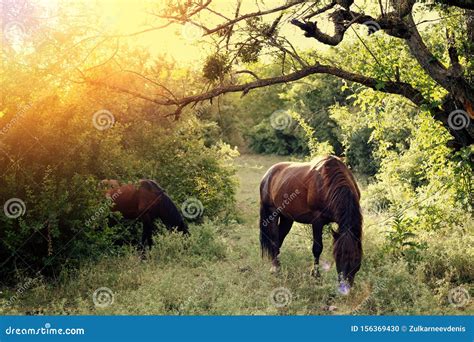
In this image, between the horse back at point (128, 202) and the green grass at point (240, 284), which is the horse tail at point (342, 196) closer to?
the green grass at point (240, 284)

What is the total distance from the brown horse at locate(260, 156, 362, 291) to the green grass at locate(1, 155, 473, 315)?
0.39 meters

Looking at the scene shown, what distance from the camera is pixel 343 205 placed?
8547 mm

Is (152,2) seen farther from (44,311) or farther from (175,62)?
(175,62)

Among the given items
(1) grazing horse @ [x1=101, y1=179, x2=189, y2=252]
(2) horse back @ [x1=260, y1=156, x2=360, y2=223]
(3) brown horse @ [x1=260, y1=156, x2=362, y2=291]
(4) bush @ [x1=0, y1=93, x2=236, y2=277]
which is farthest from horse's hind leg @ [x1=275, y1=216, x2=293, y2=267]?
(4) bush @ [x1=0, y1=93, x2=236, y2=277]

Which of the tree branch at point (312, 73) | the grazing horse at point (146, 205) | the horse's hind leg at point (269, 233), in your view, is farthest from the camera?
the grazing horse at point (146, 205)

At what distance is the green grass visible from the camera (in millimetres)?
7898

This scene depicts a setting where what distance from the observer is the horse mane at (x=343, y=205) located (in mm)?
8109

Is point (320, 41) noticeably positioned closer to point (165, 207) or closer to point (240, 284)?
point (240, 284)

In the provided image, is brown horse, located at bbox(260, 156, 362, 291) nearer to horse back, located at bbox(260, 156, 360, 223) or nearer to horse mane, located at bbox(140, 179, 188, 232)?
horse back, located at bbox(260, 156, 360, 223)

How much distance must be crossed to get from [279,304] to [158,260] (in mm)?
3546

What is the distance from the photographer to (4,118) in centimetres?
904

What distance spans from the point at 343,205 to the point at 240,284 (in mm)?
1975

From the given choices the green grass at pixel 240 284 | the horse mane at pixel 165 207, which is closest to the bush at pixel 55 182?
the green grass at pixel 240 284

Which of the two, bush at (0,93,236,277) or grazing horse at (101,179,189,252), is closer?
bush at (0,93,236,277)
